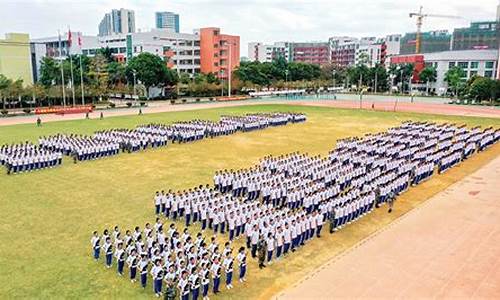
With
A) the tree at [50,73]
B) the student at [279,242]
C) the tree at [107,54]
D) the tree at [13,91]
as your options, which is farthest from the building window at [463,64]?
the student at [279,242]

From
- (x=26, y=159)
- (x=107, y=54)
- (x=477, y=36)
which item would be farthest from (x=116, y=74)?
(x=477, y=36)

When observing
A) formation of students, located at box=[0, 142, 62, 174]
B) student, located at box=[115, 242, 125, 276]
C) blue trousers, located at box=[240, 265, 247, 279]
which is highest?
formation of students, located at box=[0, 142, 62, 174]

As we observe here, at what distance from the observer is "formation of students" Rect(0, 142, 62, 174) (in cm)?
2069

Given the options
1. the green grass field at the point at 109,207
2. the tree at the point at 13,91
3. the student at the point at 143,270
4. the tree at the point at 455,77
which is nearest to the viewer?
the student at the point at 143,270

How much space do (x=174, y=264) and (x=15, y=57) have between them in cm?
6136

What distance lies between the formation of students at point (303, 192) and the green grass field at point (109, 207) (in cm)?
58

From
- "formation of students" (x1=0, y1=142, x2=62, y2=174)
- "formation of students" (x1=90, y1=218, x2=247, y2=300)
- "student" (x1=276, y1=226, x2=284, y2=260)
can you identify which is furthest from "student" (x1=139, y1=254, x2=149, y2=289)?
"formation of students" (x1=0, y1=142, x2=62, y2=174)

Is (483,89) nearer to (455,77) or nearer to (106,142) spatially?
(455,77)

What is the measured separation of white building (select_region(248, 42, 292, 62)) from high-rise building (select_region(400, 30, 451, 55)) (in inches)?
1725

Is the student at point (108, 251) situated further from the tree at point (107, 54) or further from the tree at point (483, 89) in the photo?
the tree at point (107, 54)

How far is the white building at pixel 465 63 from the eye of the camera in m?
79.0

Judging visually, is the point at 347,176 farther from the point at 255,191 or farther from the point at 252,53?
the point at 252,53

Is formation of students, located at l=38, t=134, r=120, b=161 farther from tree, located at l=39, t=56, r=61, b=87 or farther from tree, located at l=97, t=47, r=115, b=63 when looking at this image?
tree, located at l=97, t=47, r=115, b=63

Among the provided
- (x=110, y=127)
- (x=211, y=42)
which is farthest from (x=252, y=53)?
(x=110, y=127)
